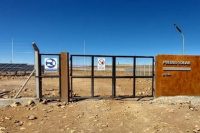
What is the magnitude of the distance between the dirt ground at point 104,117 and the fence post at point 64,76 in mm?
447

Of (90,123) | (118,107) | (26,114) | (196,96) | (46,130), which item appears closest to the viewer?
(46,130)

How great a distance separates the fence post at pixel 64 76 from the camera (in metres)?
14.1

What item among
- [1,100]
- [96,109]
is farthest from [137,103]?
[1,100]

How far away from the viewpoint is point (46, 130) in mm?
10055

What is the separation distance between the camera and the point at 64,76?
46.3 ft

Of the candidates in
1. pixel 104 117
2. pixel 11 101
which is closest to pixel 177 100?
pixel 104 117

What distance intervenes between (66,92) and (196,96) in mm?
6251

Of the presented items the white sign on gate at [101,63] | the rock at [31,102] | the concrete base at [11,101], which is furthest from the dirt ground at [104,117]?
the white sign on gate at [101,63]

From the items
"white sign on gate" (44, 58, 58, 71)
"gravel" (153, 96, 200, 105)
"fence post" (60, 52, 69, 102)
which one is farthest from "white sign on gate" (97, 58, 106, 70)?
"gravel" (153, 96, 200, 105)

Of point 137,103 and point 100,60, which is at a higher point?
point 100,60

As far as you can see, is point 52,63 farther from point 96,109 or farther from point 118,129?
point 118,129

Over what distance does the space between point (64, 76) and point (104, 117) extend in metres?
3.42

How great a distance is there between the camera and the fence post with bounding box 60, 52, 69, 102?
46.2 ft

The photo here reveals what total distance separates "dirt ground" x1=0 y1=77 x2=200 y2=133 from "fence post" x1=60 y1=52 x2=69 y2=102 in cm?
45
